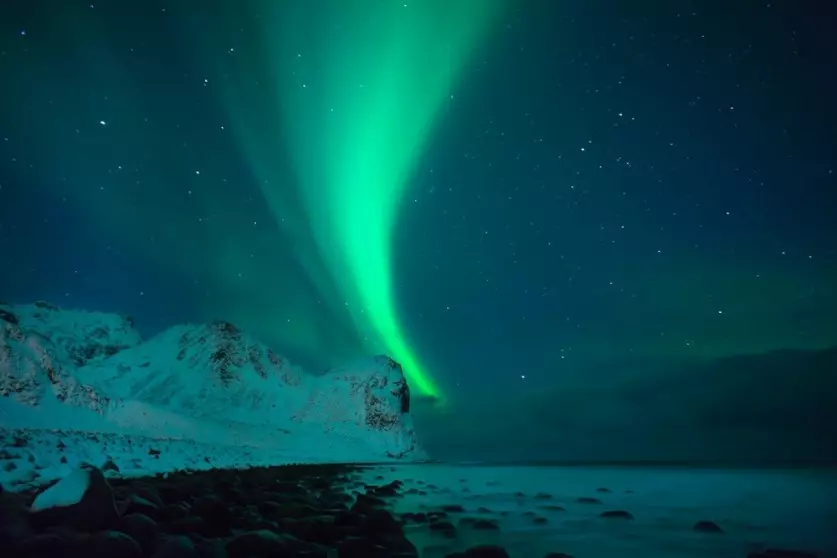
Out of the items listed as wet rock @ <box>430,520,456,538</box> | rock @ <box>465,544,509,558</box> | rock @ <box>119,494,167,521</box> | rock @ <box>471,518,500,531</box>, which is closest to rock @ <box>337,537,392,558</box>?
rock @ <box>465,544,509,558</box>

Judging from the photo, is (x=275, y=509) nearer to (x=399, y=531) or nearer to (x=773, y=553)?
(x=399, y=531)

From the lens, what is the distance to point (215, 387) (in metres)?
113

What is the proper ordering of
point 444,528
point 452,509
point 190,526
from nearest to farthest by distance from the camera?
point 190,526, point 444,528, point 452,509

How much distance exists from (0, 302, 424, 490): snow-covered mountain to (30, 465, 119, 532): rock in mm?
48000

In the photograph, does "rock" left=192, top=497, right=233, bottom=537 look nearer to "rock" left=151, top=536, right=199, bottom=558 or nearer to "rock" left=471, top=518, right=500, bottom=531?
"rock" left=151, top=536, right=199, bottom=558

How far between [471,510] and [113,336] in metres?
168

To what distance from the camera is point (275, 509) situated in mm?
13273

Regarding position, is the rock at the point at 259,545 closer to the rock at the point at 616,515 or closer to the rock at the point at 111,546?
the rock at the point at 111,546

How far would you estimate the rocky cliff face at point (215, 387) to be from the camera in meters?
69.4

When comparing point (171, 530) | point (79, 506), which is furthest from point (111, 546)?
point (171, 530)

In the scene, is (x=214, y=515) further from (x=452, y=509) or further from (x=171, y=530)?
(x=452, y=509)

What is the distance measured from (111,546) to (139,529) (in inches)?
58.5

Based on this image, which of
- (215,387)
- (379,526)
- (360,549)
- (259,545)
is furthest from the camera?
(215,387)

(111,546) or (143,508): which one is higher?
(143,508)
